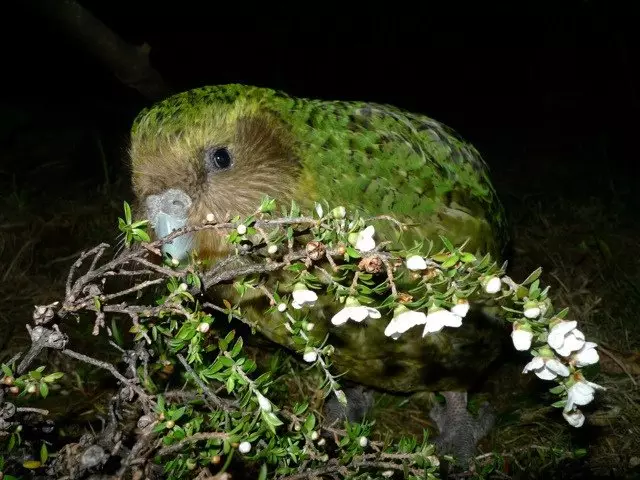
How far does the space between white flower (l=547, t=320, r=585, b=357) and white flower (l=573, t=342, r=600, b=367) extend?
3cm

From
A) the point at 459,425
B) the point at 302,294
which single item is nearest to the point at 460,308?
the point at 302,294

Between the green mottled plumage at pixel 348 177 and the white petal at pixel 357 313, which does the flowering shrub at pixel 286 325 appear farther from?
the green mottled plumage at pixel 348 177

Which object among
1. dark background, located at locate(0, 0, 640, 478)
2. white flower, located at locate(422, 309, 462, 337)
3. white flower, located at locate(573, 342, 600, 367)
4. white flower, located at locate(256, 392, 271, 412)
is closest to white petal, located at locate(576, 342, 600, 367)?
white flower, located at locate(573, 342, 600, 367)

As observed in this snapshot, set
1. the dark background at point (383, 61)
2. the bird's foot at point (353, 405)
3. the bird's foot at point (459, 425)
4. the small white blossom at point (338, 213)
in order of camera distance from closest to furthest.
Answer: the small white blossom at point (338, 213) → the bird's foot at point (459, 425) → the bird's foot at point (353, 405) → the dark background at point (383, 61)

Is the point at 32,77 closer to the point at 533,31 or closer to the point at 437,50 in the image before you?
the point at 437,50

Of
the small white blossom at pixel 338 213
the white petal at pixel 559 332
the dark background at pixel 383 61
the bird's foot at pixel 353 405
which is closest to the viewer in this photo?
the white petal at pixel 559 332

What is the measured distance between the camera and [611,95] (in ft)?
17.2

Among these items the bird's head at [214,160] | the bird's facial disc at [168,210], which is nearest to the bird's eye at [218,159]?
the bird's head at [214,160]

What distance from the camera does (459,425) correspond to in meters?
2.22

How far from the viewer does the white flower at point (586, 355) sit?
3.20 ft

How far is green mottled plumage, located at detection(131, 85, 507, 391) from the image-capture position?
1.70 metres

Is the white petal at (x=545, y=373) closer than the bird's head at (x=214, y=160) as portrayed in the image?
Yes

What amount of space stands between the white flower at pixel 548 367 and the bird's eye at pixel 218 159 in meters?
0.99

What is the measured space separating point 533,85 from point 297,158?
14.2ft
